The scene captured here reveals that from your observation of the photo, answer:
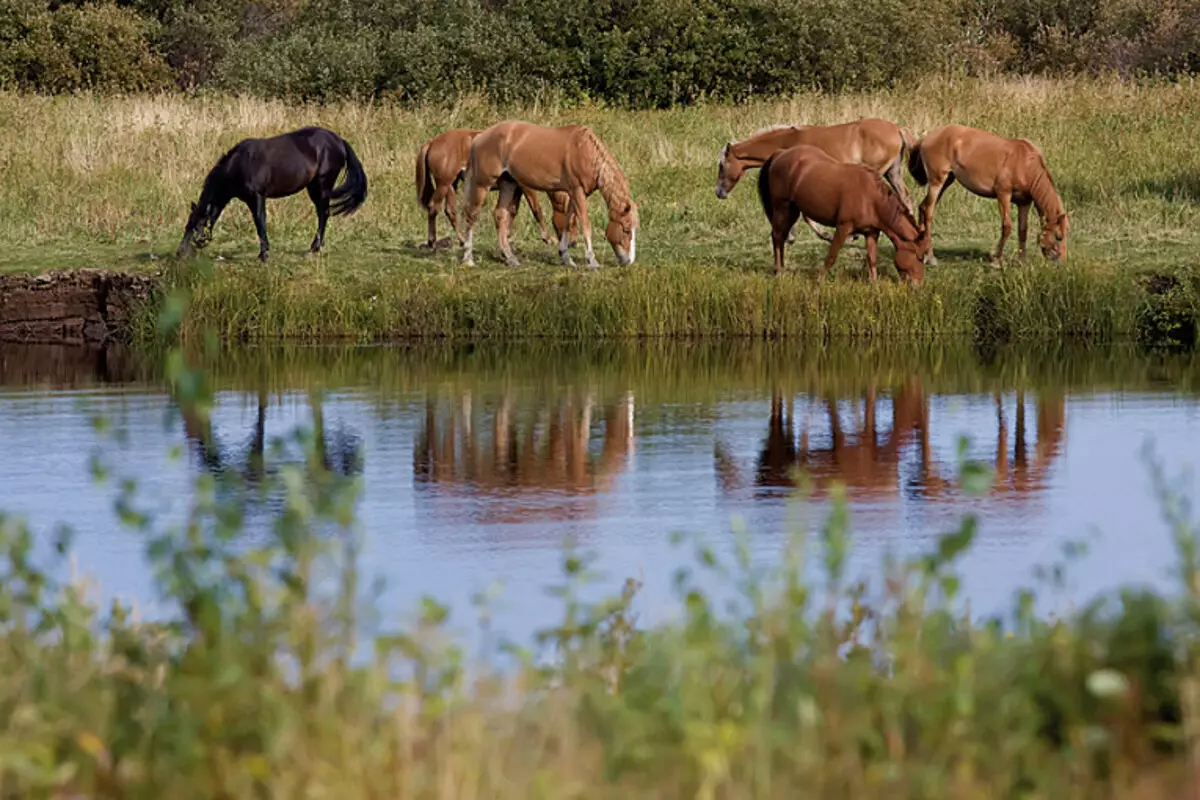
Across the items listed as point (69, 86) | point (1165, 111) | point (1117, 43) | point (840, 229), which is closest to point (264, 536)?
point (840, 229)

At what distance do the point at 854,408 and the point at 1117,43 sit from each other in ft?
109

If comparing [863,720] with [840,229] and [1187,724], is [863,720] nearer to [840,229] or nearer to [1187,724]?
[1187,724]

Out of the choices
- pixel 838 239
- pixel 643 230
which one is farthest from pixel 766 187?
pixel 643 230

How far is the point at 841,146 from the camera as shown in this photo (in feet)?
80.4

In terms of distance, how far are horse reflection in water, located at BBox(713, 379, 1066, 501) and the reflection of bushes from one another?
18890 mm

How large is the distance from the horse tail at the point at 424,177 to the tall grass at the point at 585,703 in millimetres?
19008

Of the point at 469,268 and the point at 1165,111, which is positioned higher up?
the point at 1165,111

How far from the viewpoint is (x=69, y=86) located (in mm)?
42219

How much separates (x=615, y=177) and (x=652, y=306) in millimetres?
2149

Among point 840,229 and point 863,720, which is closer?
point 863,720

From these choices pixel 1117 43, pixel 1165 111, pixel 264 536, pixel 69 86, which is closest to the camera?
pixel 264 536

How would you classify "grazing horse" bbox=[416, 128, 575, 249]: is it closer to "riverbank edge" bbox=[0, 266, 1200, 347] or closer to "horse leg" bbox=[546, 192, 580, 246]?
"horse leg" bbox=[546, 192, 580, 246]

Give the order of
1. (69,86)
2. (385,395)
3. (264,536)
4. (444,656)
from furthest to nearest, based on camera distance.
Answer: (69,86), (385,395), (264,536), (444,656)

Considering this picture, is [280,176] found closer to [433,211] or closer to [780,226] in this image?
[433,211]
